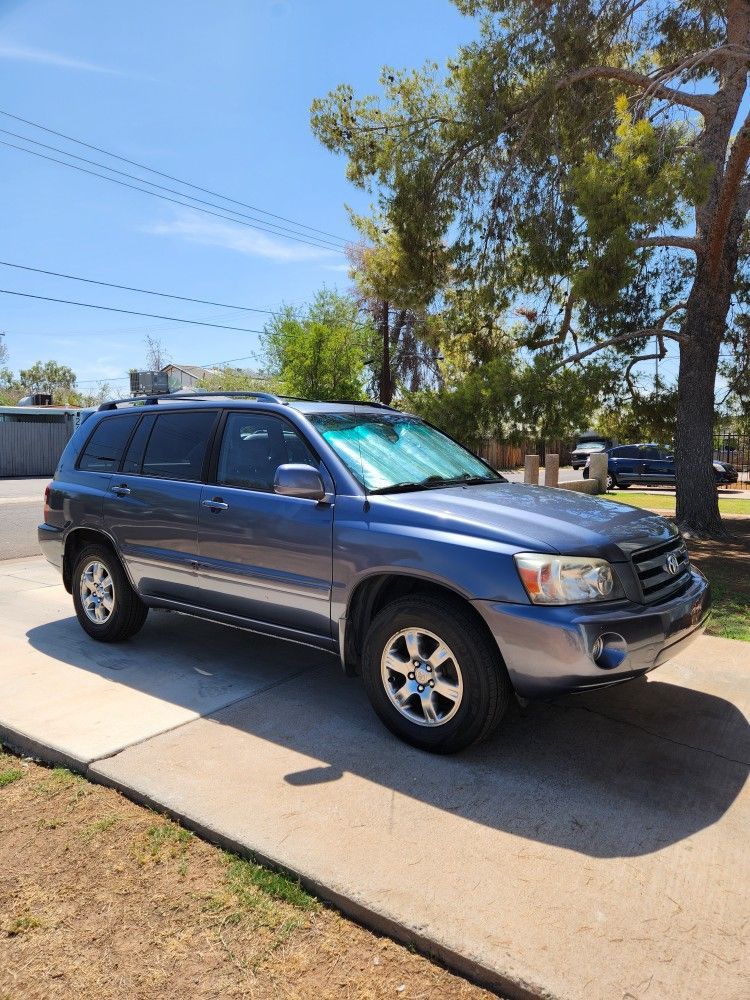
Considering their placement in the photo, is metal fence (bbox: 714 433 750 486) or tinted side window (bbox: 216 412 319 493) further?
metal fence (bbox: 714 433 750 486)

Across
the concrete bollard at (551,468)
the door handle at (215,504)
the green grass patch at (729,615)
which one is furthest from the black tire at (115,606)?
the concrete bollard at (551,468)

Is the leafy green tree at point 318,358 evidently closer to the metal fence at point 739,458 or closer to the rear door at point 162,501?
the metal fence at point 739,458

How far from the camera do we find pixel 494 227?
1166 centimetres

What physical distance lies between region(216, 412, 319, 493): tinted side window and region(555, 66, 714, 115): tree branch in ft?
27.4

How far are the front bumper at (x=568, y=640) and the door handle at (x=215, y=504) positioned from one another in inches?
70.8

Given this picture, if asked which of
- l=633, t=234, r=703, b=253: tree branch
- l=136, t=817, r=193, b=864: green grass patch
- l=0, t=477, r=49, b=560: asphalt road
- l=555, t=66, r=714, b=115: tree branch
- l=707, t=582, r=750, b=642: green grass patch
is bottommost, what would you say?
l=0, t=477, r=49, b=560: asphalt road

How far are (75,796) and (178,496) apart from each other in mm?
2008

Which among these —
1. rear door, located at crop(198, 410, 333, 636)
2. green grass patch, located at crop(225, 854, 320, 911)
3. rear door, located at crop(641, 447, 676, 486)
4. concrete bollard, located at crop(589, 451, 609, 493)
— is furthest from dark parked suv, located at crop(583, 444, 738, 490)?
green grass patch, located at crop(225, 854, 320, 911)

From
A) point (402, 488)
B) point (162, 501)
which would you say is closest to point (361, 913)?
point (402, 488)

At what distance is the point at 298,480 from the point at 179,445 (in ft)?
4.77

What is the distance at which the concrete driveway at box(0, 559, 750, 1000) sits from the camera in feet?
7.95

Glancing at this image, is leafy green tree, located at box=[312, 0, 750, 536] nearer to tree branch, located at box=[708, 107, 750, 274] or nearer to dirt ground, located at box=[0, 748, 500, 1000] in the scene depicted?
tree branch, located at box=[708, 107, 750, 274]

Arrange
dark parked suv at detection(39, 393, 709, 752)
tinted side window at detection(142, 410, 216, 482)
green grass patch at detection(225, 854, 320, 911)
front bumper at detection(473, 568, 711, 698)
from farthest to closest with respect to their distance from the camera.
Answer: tinted side window at detection(142, 410, 216, 482), dark parked suv at detection(39, 393, 709, 752), front bumper at detection(473, 568, 711, 698), green grass patch at detection(225, 854, 320, 911)

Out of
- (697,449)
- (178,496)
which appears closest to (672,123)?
(697,449)
